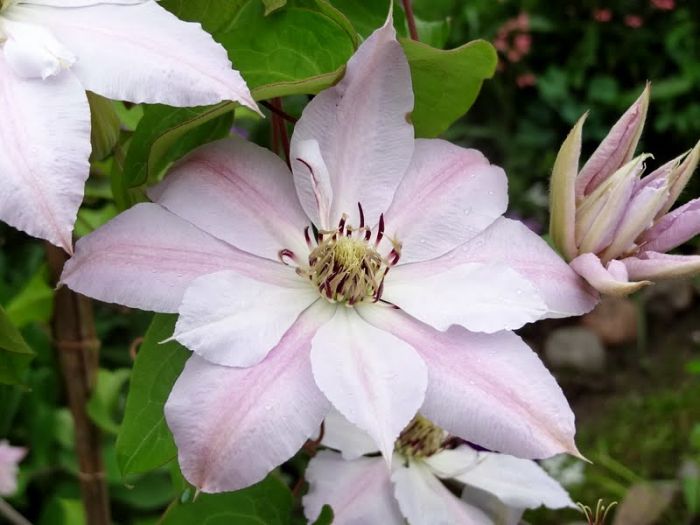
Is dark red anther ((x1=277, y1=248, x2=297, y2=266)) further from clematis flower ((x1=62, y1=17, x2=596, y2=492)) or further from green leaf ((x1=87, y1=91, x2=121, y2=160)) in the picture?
green leaf ((x1=87, y1=91, x2=121, y2=160))

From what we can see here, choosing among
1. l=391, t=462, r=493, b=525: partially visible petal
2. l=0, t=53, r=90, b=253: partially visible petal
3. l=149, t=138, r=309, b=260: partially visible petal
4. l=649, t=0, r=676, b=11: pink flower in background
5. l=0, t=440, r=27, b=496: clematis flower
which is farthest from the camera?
l=649, t=0, r=676, b=11: pink flower in background

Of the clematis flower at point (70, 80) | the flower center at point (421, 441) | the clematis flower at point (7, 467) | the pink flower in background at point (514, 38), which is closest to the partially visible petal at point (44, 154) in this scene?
the clematis flower at point (70, 80)

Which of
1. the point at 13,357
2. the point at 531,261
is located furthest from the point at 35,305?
the point at 531,261

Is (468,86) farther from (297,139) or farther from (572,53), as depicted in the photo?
(572,53)

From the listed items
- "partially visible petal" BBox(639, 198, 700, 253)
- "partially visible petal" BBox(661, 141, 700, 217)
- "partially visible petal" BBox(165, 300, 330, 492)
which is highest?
"partially visible petal" BBox(661, 141, 700, 217)

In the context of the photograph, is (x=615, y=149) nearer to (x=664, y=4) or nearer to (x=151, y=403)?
(x=151, y=403)

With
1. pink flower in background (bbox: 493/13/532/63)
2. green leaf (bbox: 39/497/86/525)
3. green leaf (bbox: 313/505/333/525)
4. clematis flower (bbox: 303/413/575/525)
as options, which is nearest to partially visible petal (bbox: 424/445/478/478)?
clematis flower (bbox: 303/413/575/525)

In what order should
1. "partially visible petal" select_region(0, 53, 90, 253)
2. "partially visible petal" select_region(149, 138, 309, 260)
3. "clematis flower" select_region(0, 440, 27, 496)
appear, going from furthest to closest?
"clematis flower" select_region(0, 440, 27, 496) < "partially visible petal" select_region(149, 138, 309, 260) < "partially visible petal" select_region(0, 53, 90, 253)
